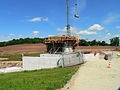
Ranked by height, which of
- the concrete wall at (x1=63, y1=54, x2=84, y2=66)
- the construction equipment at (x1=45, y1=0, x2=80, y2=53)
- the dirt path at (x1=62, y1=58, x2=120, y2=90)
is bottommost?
the dirt path at (x1=62, y1=58, x2=120, y2=90)

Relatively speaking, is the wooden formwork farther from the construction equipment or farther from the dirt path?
the dirt path

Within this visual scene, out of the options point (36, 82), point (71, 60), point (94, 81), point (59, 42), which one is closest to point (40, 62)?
point (71, 60)

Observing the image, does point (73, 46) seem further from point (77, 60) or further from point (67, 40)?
point (77, 60)

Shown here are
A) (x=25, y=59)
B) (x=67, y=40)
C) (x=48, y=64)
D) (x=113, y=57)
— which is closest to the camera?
(x=48, y=64)

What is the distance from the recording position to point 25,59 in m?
20.4

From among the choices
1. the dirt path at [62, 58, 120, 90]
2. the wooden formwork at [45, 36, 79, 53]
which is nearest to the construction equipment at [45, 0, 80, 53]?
the wooden formwork at [45, 36, 79, 53]

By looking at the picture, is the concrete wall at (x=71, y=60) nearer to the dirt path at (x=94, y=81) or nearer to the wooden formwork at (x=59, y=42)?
the wooden formwork at (x=59, y=42)

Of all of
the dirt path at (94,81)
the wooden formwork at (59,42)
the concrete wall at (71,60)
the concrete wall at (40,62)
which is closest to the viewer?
the dirt path at (94,81)

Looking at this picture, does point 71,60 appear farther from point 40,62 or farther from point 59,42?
point 59,42

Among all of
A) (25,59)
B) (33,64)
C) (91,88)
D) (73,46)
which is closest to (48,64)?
(33,64)

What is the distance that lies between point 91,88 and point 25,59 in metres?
14.0

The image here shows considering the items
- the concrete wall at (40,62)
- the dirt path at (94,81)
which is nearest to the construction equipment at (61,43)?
the concrete wall at (40,62)

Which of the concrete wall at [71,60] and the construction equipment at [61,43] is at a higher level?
the construction equipment at [61,43]

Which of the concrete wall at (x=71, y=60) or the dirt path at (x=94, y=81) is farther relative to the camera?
the concrete wall at (x=71, y=60)
